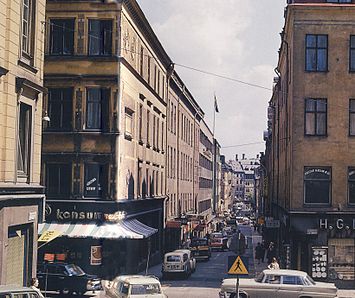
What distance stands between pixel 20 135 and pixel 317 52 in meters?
19.4

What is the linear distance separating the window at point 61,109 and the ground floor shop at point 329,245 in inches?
532

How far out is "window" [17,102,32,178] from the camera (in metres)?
24.4

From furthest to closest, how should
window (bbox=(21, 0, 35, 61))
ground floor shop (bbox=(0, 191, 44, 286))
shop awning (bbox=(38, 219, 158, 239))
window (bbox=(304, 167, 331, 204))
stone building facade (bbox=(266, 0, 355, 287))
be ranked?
window (bbox=(304, 167, 331, 204))
stone building facade (bbox=(266, 0, 355, 287))
shop awning (bbox=(38, 219, 158, 239))
window (bbox=(21, 0, 35, 61))
ground floor shop (bbox=(0, 191, 44, 286))

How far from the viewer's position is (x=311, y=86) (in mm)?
37312

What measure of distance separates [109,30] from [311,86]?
11.8 metres

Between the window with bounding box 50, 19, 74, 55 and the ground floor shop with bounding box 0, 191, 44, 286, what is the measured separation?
13.9 metres

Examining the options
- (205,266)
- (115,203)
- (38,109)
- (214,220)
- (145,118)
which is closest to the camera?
(38,109)

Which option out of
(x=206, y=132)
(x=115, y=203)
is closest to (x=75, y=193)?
(x=115, y=203)

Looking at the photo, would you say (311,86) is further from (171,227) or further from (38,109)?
(171,227)

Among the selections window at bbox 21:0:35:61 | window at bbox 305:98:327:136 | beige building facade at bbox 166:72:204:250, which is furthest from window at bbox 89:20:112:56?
beige building facade at bbox 166:72:204:250

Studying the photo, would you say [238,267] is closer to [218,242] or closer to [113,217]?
[113,217]

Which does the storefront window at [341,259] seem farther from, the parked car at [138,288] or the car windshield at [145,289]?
the car windshield at [145,289]

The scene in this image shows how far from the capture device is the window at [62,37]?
37594mm

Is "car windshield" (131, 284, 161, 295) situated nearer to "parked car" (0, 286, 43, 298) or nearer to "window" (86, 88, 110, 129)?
"parked car" (0, 286, 43, 298)
